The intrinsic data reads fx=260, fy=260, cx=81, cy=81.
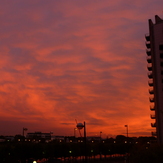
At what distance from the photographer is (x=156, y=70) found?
8456 cm

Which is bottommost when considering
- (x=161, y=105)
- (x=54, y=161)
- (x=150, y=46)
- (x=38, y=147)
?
(x=54, y=161)

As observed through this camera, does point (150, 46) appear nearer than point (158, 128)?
No

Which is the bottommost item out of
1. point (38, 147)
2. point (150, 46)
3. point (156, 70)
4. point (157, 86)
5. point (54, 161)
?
point (54, 161)

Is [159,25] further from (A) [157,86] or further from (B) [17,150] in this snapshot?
(B) [17,150]

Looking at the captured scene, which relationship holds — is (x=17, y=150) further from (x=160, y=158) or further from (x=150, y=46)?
(x=150, y=46)

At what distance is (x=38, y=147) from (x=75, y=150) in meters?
14.0

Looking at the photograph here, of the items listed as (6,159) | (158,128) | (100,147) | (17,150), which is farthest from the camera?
(100,147)

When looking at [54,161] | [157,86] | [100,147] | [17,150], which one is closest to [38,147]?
[17,150]

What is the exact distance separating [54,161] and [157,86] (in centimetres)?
3977

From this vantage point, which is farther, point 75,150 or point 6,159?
point 75,150

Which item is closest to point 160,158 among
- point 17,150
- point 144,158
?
point 144,158

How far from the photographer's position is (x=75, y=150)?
76062 mm

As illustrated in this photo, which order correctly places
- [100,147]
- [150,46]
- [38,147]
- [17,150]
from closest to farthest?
[17,150] < [38,147] < [150,46] < [100,147]

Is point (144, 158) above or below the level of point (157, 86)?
below
